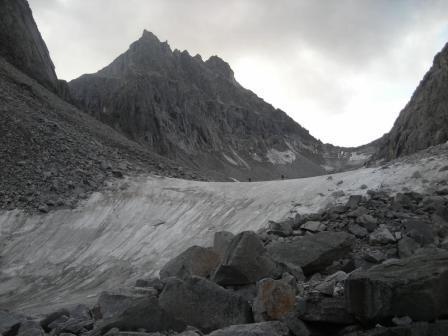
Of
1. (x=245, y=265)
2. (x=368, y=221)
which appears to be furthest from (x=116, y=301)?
(x=368, y=221)

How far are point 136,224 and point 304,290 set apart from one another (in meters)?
13.6

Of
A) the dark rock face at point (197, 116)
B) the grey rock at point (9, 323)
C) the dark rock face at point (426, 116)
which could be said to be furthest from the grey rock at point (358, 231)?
the dark rock face at point (197, 116)

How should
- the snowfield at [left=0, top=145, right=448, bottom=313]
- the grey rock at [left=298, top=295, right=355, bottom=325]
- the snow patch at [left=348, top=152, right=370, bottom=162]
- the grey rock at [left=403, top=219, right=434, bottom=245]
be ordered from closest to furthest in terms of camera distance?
the grey rock at [left=298, top=295, right=355, bottom=325] → the grey rock at [left=403, top=219, right=434, bottom=245] → the snowfield at [left=0, top=145, right=448, bottom=313] → the snow patch at [left=348, top=152, right=370, bottom=162]

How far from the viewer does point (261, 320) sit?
6.99 meters

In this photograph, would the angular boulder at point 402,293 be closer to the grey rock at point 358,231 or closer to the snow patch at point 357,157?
the grey rock at point 358,231

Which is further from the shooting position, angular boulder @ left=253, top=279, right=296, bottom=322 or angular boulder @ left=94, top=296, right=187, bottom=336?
angular boulder @ left=94, top=296, right=187, bottom=336

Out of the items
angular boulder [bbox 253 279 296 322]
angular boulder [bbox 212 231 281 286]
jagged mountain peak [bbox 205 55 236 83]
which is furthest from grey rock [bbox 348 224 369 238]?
jagged mountain peak [bbox 205 55 236 83]

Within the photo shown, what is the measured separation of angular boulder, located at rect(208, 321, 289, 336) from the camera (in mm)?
6020

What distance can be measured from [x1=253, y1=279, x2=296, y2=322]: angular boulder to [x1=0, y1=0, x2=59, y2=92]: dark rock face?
49.4 m

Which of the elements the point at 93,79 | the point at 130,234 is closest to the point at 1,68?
the point at 130,234

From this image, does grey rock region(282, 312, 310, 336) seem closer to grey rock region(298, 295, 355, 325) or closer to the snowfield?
grey rock region(298, 295, 355, 325)

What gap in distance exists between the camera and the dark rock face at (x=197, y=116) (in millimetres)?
86625

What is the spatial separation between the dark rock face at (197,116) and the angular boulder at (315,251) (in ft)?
205

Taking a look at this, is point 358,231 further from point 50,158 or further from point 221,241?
point 50,158
